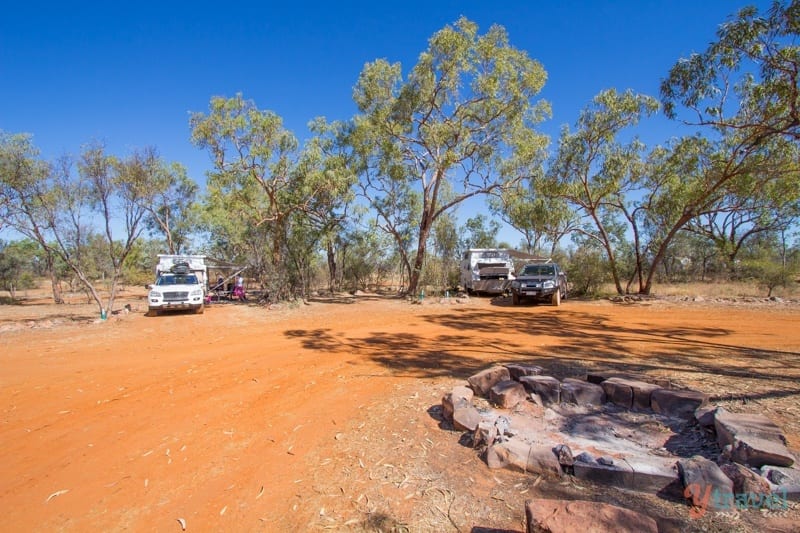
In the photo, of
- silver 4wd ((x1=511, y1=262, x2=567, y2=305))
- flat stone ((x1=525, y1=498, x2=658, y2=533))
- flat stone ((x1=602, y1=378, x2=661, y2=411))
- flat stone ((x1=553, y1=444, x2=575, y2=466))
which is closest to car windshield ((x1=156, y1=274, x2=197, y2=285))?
silver 4wd ((x1=511, y1=262, x2=567, y2=305))

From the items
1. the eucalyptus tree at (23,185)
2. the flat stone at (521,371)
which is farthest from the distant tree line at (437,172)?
the flat stone at (521,371)

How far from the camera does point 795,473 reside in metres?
3.00

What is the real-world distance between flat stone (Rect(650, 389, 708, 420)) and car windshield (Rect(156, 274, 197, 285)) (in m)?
16.9

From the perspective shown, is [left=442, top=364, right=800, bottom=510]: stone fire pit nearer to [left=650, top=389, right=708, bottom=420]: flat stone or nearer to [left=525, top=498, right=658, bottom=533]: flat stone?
[left=650, top=389, right=708, bottom=420]: flat stone

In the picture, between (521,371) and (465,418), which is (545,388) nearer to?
(521,371)

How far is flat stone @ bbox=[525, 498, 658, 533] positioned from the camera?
2375 mm

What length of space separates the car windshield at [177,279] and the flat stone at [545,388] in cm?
1572

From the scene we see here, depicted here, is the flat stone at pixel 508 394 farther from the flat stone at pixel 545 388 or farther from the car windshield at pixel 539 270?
the car windshield at pixel 539 270

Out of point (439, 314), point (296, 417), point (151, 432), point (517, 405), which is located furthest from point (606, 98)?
point (151, 432)

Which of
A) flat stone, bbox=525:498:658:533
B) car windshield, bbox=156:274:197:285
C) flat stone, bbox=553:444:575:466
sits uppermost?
car windshield, bbox=156:274:197:285

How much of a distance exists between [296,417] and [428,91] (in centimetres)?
1622

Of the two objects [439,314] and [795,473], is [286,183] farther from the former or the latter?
[795,473]

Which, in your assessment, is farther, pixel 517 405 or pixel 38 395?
pixel 38 395

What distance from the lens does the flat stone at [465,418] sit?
4.19 m
